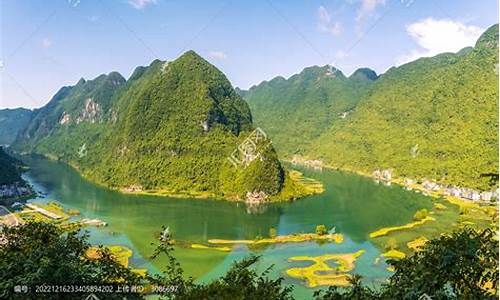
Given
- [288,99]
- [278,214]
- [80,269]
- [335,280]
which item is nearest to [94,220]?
[278,214]

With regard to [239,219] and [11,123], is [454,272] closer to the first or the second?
[239,219]

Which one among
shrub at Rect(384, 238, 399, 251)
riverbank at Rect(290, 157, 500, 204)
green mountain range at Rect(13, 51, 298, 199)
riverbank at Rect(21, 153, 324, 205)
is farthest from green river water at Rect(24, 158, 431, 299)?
green mountain range at Rect(13, 51, 298, 199)

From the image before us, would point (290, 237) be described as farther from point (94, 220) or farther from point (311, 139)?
point (311, 139)

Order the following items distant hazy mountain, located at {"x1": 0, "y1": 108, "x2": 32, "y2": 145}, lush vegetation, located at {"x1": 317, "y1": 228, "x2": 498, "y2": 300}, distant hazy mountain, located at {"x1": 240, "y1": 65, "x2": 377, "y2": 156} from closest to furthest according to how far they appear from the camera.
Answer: lush vegetation, located at {"x1": 317, "y1": 228, "x2": 498, "y2": 300}
distant hazy mountain, located at {"x1": 240, "y1": 65, "x2": 377, "y2": 156}
distant hazy mountain, located at {"x1": 0, "y1": 108, "x2": 32, "y2": 145}

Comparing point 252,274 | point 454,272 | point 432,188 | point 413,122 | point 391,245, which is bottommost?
point 391,245

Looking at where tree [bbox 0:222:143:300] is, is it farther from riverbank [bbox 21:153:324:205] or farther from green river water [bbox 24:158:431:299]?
riverbank [bbox 21:153:324:205]

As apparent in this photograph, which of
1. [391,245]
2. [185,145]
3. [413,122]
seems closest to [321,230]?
[391,245]
